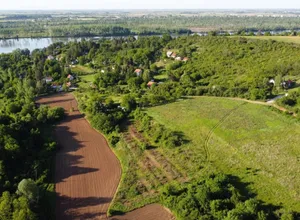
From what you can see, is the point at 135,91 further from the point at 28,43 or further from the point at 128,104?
the point at 28,43

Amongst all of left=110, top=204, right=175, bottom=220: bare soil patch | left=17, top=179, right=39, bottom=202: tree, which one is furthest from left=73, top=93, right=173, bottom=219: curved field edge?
left=17, top=179, right=39, bottom=202: tree

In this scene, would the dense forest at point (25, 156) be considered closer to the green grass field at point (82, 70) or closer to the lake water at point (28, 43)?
the green grass field at point (82, 70)

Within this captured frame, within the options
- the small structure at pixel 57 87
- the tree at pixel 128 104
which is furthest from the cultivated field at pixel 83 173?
the small structure at pixel 57 87

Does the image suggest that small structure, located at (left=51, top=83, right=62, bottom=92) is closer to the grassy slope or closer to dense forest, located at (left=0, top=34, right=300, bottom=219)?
dense forest, located at (left=0, top=34, right=300, bottom=219)

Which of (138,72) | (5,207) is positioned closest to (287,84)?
(138,72)

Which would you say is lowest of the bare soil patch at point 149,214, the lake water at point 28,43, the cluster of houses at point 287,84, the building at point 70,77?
the bare soil patch at point 149,214

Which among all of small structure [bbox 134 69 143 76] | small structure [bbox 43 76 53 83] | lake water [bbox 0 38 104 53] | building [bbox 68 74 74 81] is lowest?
small structure [bbox 43 76 53 83]
